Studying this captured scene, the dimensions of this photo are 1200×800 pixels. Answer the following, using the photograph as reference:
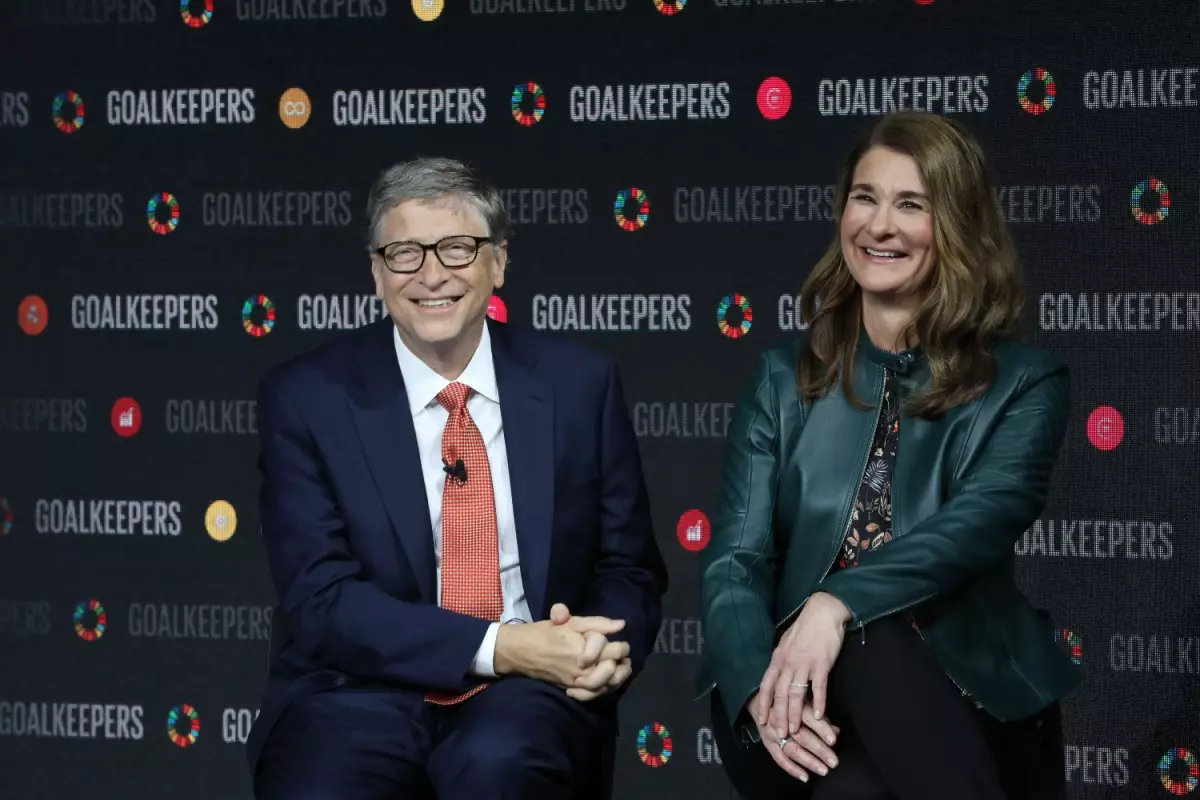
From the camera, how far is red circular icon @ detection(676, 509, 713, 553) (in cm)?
350

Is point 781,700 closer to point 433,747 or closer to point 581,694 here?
point 581,694

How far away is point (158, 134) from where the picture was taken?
3688 millimetres

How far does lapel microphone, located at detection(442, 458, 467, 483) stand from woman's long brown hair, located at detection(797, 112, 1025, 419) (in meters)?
0.57

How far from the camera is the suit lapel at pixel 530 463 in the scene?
250 cm

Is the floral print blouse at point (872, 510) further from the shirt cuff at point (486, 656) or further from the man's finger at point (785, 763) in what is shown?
the shirt cuff at point (486, 656)

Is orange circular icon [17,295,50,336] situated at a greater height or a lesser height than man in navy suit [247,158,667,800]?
greater

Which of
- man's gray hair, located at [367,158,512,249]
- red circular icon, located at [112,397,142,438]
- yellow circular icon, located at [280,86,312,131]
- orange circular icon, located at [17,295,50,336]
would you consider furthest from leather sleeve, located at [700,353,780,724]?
orange circular icon, located at [17,295,50,336]

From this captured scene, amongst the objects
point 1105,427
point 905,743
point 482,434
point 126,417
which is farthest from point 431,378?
point 1105,427

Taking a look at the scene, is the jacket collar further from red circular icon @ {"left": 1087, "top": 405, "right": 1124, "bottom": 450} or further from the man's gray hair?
red circular icon @ {"left": 1087, "top": 405, "right": 1124, "bottom": 450}

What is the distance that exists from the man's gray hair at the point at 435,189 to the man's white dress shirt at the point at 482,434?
0.23 m

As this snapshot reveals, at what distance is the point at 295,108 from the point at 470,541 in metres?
1.56

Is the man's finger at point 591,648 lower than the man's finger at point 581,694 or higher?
higher

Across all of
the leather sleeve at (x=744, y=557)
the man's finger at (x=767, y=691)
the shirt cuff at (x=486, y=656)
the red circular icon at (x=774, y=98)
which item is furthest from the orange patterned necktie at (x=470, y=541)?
the red circular icon at (x=774, y=98)

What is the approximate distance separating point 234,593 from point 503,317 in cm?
95
